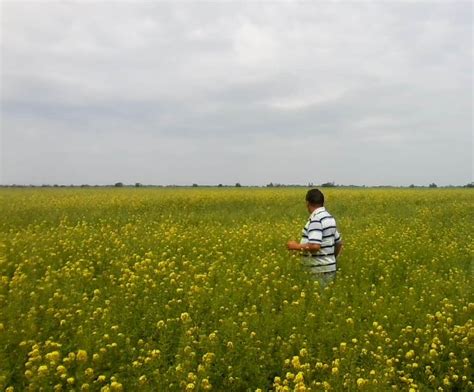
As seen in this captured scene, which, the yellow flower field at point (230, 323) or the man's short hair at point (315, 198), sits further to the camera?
the man's short hair at point (315, 198)

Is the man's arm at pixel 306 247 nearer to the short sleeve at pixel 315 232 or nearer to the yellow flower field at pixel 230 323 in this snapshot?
the short sleeve at pixel 315 232

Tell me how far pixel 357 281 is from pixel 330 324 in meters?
2.22

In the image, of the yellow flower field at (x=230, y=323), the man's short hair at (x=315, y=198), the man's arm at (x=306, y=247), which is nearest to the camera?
the yellow flower field at (x=230, y=323)

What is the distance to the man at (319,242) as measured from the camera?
207 inches

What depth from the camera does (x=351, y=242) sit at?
8.97 meters

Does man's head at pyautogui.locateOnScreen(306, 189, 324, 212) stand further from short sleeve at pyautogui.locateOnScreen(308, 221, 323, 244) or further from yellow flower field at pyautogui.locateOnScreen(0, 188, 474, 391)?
yellow flower field at pyautogui.locateOnScreen(0, 188, 474, 391)

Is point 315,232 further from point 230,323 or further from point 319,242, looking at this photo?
point 230,323

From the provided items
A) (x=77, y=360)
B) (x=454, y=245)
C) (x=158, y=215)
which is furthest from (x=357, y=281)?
(x=158, y=215)

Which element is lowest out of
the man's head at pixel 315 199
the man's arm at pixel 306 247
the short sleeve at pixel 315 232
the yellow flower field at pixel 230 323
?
the yellow flower field at pixel 230 323

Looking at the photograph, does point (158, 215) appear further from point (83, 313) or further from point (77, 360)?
point (77, 360)

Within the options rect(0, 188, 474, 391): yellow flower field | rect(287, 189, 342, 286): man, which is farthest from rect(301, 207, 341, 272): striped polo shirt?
rect(0, 188, 474, 391): yellow flower field

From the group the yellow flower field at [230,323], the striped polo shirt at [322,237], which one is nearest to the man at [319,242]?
the striped polo shirt at [322,237]

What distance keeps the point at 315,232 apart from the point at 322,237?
0.15 m

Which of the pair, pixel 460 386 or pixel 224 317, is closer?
pixel 460 386
